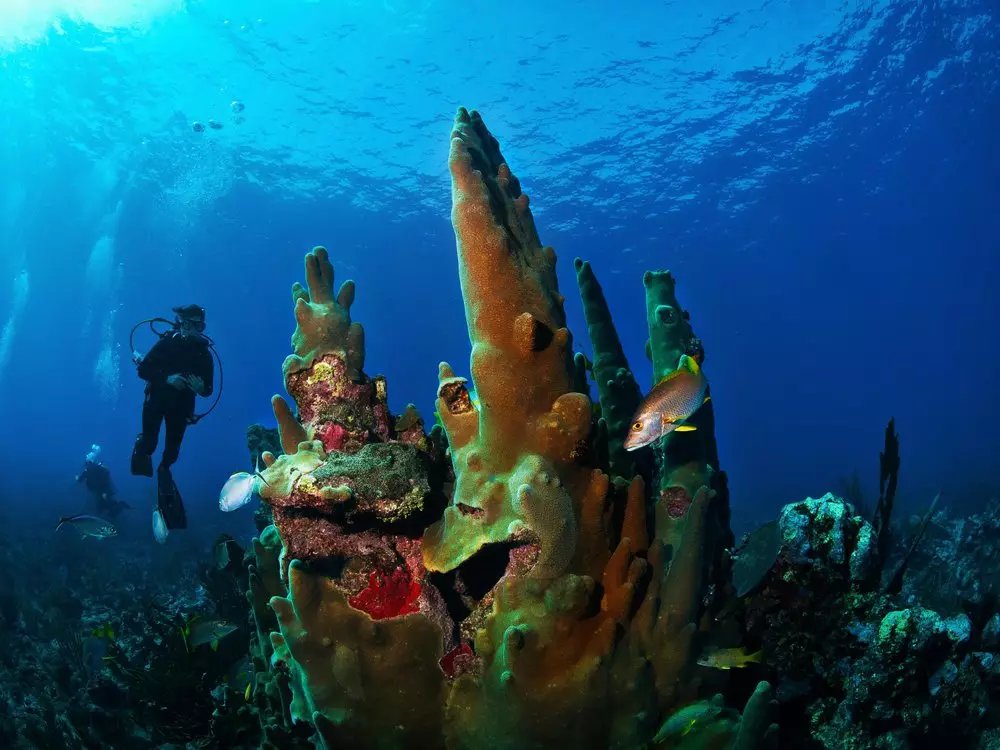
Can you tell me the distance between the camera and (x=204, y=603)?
9672mm

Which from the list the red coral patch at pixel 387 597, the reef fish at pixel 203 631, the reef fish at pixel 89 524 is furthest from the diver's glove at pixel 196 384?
the red coral patch at pixel 387 597

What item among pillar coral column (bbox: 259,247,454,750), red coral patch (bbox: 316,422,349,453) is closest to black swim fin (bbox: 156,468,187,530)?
red coral patch (bbox: 316,422,349,453)

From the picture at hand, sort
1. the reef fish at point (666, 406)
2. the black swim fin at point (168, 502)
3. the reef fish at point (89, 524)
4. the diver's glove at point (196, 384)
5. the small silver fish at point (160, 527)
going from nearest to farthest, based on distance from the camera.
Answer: the reef fish at point (666, 406) < the reef fish at point (89, 524) < the small silver fish at point (160, 527) < the diver's glove at point (196, 384) < the black swim fin at point (168, 502)

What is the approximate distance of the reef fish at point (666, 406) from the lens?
2617 millimetres

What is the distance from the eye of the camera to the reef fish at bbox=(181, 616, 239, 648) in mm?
5305

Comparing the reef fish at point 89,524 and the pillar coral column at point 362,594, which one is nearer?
the pillar coral column at point 362,594

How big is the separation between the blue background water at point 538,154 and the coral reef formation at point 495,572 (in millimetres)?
24097

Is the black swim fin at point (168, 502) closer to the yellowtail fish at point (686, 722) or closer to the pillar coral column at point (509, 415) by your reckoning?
the pillar coral column at point (509, 415)

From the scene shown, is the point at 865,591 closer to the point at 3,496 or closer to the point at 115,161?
the point at 3,496

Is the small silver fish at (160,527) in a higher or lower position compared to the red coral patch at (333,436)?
higher

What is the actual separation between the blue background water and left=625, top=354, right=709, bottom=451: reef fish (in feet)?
79.4

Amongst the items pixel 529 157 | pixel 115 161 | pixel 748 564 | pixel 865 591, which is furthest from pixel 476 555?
pixel 115 161

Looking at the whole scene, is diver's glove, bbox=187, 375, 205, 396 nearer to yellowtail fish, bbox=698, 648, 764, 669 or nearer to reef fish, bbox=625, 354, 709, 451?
reef fish, bbox=625, 354, 709, 451

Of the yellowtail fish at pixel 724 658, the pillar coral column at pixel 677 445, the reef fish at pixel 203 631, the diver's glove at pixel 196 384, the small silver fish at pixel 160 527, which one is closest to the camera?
the yellowtail fish at pixel 724 658
